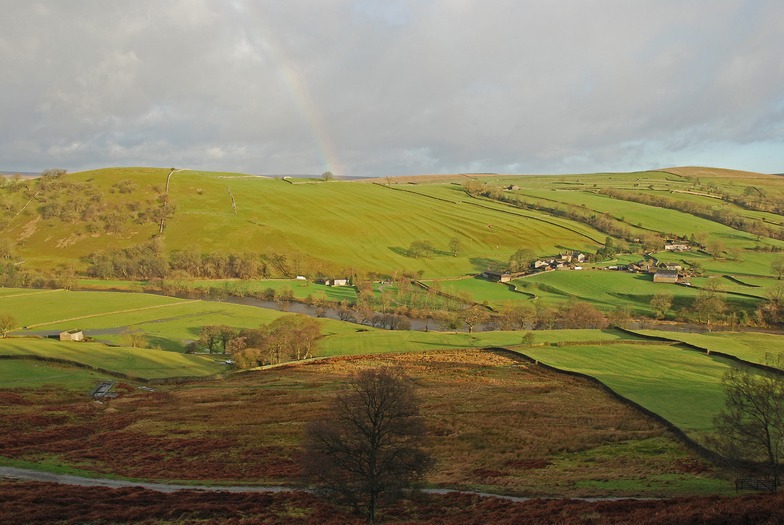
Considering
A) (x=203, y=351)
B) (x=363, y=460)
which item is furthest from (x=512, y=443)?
(x=203, y=351)

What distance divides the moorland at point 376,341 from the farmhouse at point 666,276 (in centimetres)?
175

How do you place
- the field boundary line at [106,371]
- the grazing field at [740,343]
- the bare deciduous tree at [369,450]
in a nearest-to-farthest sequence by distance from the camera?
1. the bare deciduous tree at [369,450]
2. the field boundary line at [106,371]
3. the grazing field at [740,343]

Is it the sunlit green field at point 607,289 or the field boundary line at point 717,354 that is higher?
the sunlit green field at point 607,289

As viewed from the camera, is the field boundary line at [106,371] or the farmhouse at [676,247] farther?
the farmhouse at [676,247]

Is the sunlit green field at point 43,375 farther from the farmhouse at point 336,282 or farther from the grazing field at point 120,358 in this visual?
the farmhouse at point 336,282

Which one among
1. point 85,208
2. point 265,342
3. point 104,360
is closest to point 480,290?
point 265,342

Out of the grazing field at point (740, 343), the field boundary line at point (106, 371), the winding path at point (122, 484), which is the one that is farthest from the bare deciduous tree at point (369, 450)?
the grazing field at point (740, 343)

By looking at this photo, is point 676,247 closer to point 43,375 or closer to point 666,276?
point 666,276

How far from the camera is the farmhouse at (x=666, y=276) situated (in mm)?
140375

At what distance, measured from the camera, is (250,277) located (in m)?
156

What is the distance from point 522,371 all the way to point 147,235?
14890 centimetres

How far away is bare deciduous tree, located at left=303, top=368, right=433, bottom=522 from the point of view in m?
28.0

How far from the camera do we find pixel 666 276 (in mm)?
141375

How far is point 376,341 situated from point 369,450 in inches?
2404
